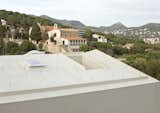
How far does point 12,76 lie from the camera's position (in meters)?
4.70

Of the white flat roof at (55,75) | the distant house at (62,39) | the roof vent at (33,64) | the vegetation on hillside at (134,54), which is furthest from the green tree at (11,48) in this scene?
the roof vent at (33,64)

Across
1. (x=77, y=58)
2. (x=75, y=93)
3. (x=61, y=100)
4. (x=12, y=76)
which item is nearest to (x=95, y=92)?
(x=75, y=93)

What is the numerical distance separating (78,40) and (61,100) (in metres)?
25.8

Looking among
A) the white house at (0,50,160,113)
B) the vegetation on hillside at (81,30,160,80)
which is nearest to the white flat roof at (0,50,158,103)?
the white house at (0,50,160,113)

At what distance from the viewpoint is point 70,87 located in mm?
4527

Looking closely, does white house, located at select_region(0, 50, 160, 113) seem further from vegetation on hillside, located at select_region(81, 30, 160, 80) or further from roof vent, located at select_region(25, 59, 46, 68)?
vegetation on hillside, located at select_region(81, 30, 160, 80)

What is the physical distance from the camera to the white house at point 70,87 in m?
4.04

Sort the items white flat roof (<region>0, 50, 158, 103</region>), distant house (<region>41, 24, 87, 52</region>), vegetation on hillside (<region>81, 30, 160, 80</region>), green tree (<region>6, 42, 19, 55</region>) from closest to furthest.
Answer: white flat roof (<region>0, 50, 158, 103</region>) < vegetation on hillside (<region>81, 30, 160, 80</region>) < green tree (<region>6, 42, 19, 55</region>) < distant house (<region>41, 24, 87, 52</region>)

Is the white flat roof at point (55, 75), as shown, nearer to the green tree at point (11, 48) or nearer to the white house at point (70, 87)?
the white house at point (70, 87)

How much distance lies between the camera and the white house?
4.04 m

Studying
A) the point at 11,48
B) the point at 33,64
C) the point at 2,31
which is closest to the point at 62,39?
the point at 2,31

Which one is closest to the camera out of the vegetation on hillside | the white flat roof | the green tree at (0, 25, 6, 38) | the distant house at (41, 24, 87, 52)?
the white flat roof

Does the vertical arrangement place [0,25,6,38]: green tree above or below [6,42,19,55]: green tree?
above

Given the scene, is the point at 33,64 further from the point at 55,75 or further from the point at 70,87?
the point at 70,87
